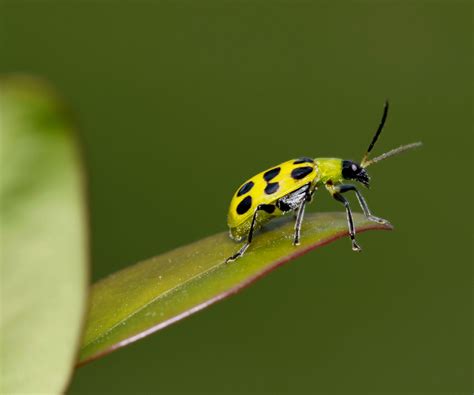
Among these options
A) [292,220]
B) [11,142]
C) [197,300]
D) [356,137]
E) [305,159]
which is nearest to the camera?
[11,142]

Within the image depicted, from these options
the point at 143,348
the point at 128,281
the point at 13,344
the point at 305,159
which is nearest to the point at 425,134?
the point at 143,348

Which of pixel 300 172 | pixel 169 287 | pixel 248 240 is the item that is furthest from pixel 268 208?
pixel 169 287

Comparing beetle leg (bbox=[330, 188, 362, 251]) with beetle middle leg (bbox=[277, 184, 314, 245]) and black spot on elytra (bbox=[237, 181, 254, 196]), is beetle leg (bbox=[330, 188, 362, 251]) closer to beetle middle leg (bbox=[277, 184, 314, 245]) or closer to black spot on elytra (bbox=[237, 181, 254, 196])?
beetle middle leg (bbox=[277, 184, 314, 245])

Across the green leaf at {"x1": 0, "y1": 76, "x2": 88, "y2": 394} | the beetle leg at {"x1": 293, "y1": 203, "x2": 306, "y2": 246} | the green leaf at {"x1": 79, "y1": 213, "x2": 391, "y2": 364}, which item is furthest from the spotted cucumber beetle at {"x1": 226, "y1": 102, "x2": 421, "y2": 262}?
the green leaf at {"x1": 0, "y1": 76, "x2": 88, "y2": 394}

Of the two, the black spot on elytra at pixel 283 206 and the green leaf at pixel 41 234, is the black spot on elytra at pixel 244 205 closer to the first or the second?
the black spot on elytra at pixel 283 206

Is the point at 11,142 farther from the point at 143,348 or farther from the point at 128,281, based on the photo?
the point at 143,348

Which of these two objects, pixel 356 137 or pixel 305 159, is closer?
pixel 305 159

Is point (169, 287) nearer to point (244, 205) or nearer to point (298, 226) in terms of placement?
point (298, 226)

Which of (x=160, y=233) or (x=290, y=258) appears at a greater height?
(x=290, y=258)
